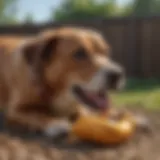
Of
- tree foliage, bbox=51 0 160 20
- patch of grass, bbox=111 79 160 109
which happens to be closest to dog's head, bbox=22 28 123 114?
patch of grass, bbox=111 79 160 109

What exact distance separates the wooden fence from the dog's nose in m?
5.67

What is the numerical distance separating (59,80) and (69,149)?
0.79 metres

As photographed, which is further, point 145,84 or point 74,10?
point 74,10

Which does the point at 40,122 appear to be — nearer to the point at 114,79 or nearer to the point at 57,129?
the point at 57,129

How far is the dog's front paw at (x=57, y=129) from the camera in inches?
144

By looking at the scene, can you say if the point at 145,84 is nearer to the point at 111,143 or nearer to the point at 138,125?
the point at 138,125

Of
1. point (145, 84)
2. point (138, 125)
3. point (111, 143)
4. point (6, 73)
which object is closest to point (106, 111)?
point (138, 125)

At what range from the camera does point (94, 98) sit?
3984 millimetres

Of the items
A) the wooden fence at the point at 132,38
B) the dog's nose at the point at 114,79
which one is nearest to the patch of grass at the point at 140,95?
the wooden fence at the point at 132,38

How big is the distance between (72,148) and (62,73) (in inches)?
31.2

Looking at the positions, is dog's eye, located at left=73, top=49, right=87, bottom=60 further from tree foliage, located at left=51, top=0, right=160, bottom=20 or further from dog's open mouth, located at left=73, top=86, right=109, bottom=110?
tree foliage, located at left=51, top=0, right=160, bottom=20

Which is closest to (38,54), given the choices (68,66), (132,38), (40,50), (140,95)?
(40,50)

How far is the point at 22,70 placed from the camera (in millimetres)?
4129

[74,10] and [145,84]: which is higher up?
[74,10]
